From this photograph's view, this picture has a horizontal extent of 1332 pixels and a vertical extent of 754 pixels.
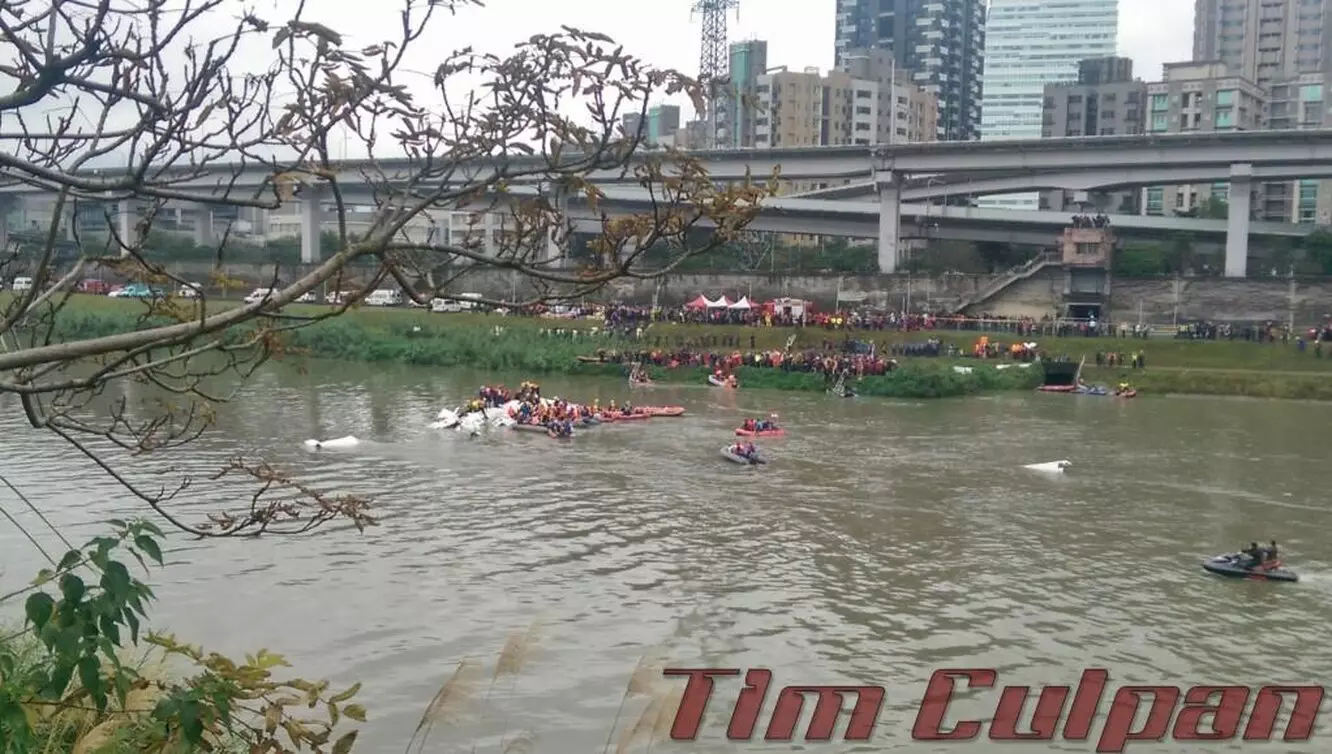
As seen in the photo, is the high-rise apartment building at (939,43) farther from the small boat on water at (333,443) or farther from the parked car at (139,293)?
the parked car at (139,293)

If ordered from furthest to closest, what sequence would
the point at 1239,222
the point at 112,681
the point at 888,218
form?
the point at 888,218 < the point at 1239,222 < the point at 112,681

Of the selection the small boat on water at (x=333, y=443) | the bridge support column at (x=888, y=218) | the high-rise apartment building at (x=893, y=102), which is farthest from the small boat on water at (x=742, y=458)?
the high-rise apartment building at (x=893, y=102)

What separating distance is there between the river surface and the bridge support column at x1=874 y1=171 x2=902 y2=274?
33.1 meters

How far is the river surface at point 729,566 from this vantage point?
42.9 ft

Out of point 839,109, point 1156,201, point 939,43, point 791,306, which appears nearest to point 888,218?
point 791,306

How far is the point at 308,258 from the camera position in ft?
236

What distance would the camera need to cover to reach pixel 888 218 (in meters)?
63.9

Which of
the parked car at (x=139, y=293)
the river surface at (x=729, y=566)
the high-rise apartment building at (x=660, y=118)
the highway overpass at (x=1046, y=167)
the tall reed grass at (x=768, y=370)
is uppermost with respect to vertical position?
the highway overpass at (x=1046, y=167)

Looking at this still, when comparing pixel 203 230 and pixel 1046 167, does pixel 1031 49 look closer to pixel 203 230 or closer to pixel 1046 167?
pixel 1046 167

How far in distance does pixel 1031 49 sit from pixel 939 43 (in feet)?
60.6

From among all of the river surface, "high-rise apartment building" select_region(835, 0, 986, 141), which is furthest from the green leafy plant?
"high-rise apartment building" select_region(835, 0, 986, 141)

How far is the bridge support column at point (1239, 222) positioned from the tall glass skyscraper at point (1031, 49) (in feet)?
308

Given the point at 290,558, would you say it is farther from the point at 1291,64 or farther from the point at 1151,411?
the point at 1291,64

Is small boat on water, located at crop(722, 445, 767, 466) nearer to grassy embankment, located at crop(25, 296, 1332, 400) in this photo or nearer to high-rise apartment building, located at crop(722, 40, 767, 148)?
grassy embankment, located at crop(25, 296, 1332, 400)
